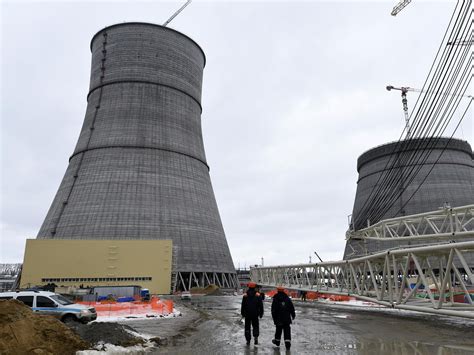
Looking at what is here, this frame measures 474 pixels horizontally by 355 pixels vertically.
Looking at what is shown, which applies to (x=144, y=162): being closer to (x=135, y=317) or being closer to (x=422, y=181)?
(x=135, y=317)

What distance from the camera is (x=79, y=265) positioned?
33.3m

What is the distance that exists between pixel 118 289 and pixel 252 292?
21326 millimetres

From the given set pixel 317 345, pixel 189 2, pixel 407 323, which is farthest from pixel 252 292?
pixel 189 2

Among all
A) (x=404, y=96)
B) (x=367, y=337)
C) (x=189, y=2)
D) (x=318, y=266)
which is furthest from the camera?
(x=404, y=96)

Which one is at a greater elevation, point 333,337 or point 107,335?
point 107,335

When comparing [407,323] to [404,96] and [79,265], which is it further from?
[404,96]

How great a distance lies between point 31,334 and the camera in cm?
688

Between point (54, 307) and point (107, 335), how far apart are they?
550 cm

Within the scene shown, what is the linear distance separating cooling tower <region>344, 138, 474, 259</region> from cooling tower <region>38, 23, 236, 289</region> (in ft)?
56.2

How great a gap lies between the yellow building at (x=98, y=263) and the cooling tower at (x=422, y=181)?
2091 centimetres

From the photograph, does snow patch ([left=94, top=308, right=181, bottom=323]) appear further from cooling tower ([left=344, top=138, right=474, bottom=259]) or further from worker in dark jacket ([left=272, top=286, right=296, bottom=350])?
cooling tower ([left=344, top=138, right=474, bottom=259])

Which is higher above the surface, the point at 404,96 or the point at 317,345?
the point at 404,96

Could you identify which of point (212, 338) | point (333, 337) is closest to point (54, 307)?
point (212, 338)

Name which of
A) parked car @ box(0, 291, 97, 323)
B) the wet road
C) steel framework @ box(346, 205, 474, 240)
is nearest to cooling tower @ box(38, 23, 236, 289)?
steel framework @ box(346, 205, 474, 240)
